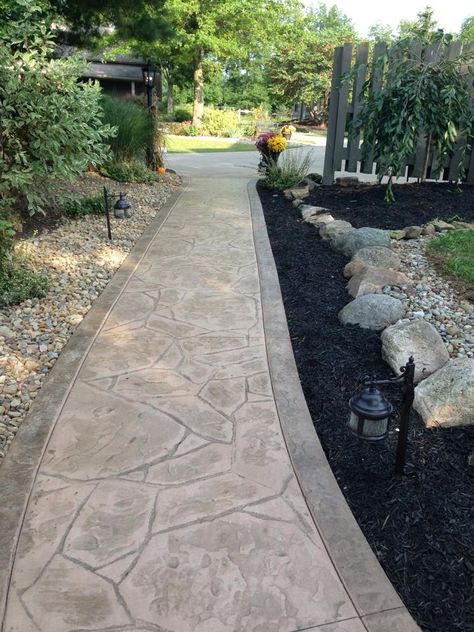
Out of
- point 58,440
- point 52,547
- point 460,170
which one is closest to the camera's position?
point 52,547

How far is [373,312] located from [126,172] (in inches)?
270

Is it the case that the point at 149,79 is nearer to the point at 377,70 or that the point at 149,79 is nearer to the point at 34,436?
the point at 377,70

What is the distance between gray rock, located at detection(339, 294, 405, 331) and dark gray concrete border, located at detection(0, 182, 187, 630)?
1972 millimetres

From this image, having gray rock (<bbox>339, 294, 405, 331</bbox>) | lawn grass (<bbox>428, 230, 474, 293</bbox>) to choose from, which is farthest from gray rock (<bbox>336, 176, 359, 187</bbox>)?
gray rock (<bbox>339, 294, 405, 331</bbox>)

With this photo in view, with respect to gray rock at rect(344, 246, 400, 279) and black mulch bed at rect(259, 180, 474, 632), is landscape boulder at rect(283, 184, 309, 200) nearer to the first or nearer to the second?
gray rock at rect(344, 246, 400, 279)

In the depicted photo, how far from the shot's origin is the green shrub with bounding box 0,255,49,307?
414 cm

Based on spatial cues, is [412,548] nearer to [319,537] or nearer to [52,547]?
[319,537]

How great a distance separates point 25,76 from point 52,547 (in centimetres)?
471

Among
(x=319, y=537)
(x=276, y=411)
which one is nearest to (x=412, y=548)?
(x=319, y=537)

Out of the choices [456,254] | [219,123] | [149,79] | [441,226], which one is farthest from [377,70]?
[219,123]

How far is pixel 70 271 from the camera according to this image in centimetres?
506

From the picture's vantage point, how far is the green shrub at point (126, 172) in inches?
366

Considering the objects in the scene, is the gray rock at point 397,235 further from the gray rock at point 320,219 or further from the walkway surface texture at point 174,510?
the walkway surface texture at point 174,510

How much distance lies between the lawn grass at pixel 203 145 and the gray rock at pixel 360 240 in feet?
42.9
